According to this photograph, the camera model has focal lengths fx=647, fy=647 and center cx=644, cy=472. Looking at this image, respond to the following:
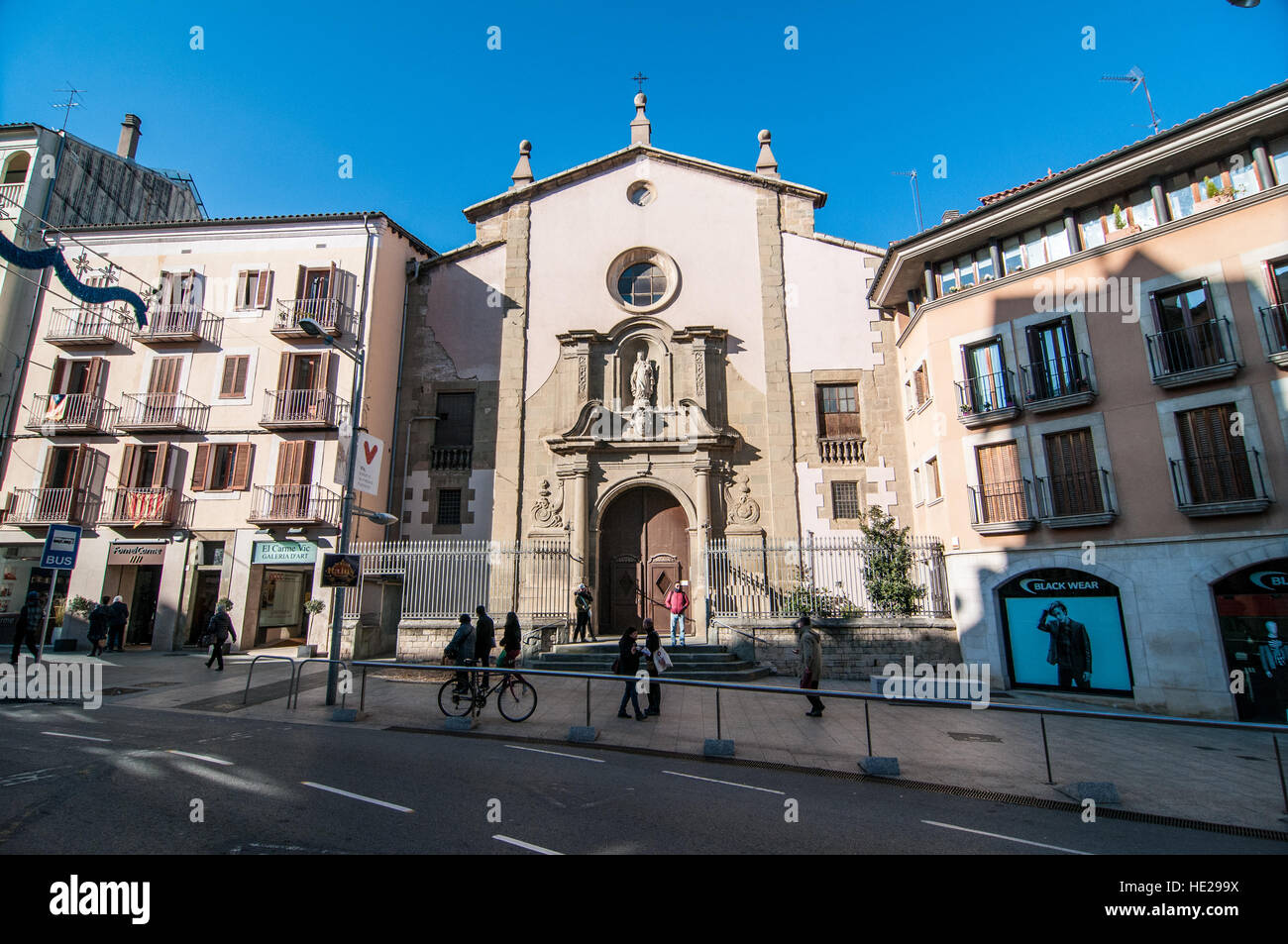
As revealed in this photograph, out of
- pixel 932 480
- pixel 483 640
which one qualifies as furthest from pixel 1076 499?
pixel 483 640

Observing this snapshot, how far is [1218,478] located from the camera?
1317cm

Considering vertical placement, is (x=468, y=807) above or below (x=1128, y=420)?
below

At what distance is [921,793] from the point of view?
7488 millimetres

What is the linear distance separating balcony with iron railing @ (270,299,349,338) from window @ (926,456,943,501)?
Answer: 18507mm

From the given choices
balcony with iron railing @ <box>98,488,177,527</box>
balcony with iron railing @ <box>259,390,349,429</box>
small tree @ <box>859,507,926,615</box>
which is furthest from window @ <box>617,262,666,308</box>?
balcony with iron railing @ <box>98,488,177,527</box>

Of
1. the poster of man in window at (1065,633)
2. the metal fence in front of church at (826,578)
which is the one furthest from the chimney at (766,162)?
the poster of man in window at (1065,633)

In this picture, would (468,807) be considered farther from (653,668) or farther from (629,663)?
(653,668)

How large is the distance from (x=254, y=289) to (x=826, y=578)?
69.1 feet

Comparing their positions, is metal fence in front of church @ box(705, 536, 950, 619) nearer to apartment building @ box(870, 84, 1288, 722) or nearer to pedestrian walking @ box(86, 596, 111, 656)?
apartment building @ box(870, 84, 1288, 722)

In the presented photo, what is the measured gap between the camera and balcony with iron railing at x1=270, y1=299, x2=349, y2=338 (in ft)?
68.8

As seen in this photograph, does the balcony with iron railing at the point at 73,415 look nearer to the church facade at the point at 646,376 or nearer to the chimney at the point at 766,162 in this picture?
the church facade at the point at 646,376

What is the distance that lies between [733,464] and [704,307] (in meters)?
5.29
